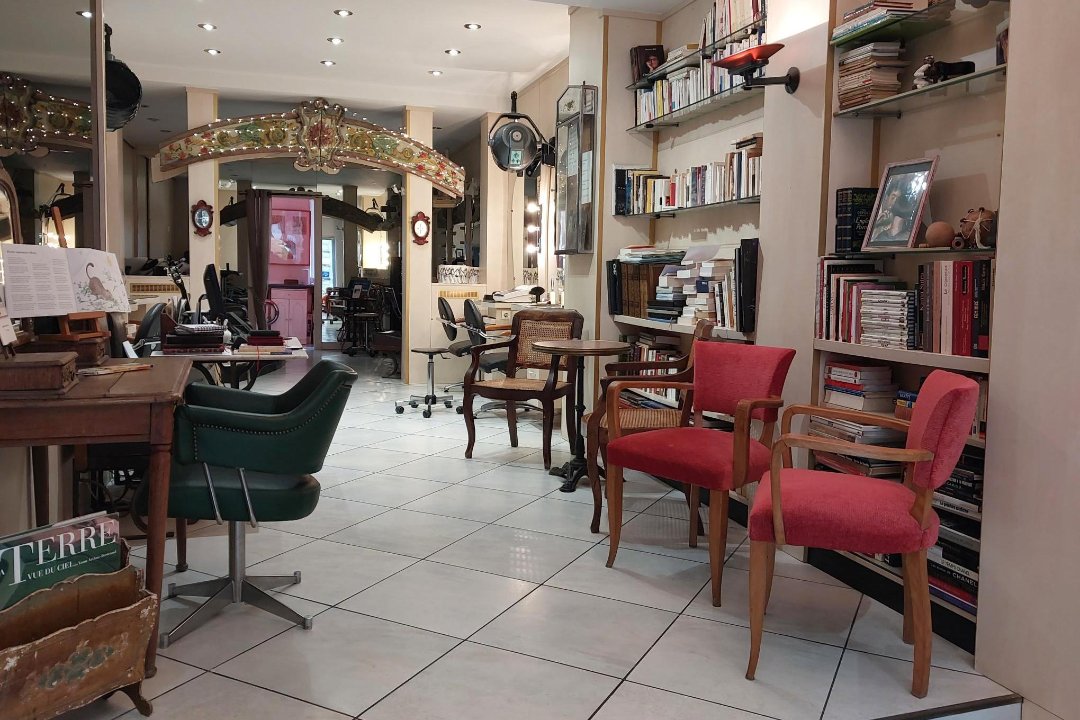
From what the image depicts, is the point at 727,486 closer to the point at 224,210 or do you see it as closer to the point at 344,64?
the point at 344,64

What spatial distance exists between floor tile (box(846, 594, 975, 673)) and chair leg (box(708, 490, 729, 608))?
49 cm

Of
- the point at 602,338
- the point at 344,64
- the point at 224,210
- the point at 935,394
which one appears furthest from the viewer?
the point at 224,210

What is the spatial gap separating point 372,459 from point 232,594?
2.49 meters

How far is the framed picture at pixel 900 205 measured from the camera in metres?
3.05

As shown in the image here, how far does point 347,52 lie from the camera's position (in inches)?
311

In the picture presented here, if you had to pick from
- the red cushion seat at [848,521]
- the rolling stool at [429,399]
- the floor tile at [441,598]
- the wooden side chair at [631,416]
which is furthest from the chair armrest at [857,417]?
the rolling stool at [429,399]

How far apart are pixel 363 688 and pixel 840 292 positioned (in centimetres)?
233

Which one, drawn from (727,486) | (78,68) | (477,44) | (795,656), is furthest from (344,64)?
(795,656)

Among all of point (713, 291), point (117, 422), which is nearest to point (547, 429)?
point (713, 291)

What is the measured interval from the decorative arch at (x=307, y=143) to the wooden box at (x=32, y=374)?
7.15 m

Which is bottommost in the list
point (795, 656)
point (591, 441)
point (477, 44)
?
point (795, 656)

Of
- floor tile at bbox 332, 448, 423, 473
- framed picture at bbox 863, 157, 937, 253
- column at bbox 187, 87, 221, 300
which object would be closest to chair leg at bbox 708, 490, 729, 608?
Result: framed picture at bbox 863, 157, 937, 253

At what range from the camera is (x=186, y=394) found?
3.10 metres

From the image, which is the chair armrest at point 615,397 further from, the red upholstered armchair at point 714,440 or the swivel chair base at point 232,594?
the swivel chair base at point 232,594
